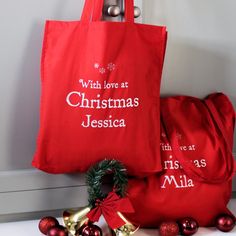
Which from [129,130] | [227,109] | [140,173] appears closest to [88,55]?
[129,130]

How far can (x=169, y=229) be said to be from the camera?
0.96 metres

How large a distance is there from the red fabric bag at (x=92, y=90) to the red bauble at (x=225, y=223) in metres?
0.26

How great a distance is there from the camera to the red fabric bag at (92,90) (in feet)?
3.05

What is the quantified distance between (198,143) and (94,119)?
279 mm

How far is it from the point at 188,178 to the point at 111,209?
0.21 m

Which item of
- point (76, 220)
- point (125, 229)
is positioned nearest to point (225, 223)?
point (125, 229)

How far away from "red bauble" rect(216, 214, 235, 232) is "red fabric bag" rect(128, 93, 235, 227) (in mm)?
25

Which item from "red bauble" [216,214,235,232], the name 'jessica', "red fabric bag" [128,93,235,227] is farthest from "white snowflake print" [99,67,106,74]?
"red bauble" [216,214,235,232]

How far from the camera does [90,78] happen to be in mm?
935

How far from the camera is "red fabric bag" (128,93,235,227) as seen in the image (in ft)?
3.26

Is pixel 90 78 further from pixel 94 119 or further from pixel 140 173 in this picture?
pixel 140 173

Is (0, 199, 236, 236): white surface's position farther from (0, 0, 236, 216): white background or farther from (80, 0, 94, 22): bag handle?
(80, 0, 94, 22): bag handle

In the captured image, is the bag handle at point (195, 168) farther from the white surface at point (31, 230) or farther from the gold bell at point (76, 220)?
the gold bell at point (76, 220)

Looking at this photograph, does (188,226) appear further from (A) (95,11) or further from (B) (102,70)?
(A) (95,11)
